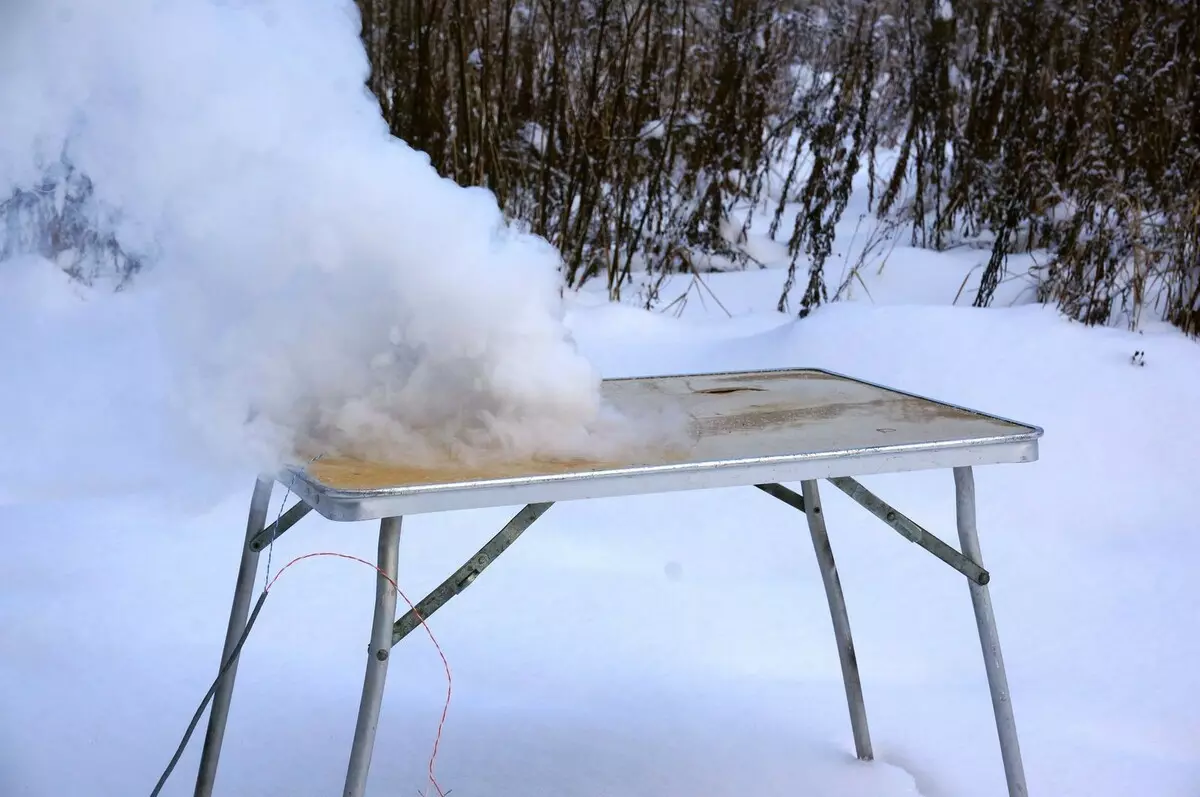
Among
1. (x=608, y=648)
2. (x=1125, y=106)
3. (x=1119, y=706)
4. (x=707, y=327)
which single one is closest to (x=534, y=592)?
(x=608, y=648)

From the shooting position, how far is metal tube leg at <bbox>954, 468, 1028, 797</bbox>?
1511 mm

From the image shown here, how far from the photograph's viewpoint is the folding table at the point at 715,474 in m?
1.11

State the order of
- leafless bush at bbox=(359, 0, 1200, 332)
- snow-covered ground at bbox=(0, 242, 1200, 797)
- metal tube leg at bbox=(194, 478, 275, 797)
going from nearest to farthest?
metal tube leg at bbox=(194, 478, 275, 797) → snow-covered ground at bbox=(0, 242, 1200, 797) → leafless bush at bbox=(359, 0, 1200, 332)

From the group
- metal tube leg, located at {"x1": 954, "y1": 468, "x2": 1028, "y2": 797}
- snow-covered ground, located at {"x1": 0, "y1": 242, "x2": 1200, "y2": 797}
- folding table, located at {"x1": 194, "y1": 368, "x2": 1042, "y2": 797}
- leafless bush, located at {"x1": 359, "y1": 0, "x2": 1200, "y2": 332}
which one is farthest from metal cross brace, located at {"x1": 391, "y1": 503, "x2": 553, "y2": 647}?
leafless bush, located at {"x1": 359, "y1": 0, "x2": 1200, "y2": 332}

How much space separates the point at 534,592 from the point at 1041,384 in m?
1.44

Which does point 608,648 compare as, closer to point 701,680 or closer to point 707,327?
point 701,680

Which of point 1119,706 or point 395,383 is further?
point 1119,706

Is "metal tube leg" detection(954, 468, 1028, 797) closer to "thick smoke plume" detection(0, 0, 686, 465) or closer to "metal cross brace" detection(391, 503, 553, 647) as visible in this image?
"thick smoke plume" detection(0, 0, 686, 465)

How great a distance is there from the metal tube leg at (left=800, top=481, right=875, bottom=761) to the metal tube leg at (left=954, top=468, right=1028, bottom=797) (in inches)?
11.0

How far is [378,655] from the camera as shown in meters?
1.17

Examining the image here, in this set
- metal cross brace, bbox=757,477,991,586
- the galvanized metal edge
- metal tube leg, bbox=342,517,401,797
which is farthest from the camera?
metal cross brace, bbox=757,477,991,586

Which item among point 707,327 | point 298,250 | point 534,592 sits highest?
point 298,250

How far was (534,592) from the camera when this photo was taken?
8.48 feet

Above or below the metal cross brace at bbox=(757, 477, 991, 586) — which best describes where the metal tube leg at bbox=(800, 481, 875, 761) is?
below
